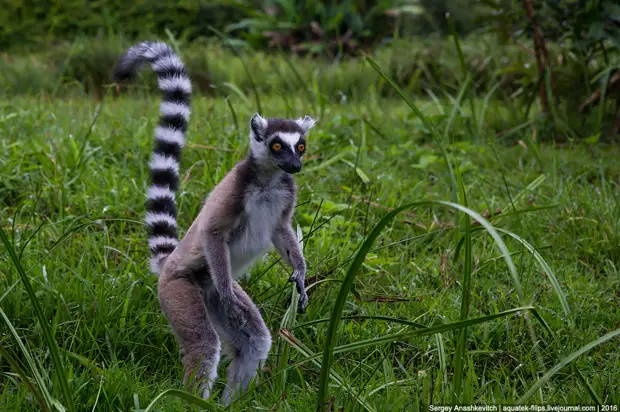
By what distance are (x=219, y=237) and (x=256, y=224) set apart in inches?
7.4

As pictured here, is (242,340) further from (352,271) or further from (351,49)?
(351,49)

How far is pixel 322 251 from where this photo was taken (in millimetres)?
3971

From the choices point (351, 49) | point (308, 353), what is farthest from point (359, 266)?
point (351, 49)

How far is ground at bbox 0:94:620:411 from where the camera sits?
2.81 metres

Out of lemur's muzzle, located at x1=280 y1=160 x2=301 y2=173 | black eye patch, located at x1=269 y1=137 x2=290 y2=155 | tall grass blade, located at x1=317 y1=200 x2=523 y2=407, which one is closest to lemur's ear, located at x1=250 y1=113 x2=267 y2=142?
black eye patch, located at x1=269 y1=137 x2=290 y2=155

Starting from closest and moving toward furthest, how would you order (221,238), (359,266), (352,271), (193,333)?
(352,271), (359,266), (193,333), (221,238)

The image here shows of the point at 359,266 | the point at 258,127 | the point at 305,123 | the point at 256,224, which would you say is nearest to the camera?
the point at 359,266

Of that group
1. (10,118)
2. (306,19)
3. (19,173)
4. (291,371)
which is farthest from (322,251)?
(306,19)

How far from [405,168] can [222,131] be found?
135 centimetres

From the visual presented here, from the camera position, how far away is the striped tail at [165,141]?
3.22 metres

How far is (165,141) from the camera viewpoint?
10.8ft

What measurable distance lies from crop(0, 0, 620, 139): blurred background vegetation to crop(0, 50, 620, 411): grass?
0.49m

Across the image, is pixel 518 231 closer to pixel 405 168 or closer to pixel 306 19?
pixel 405 168

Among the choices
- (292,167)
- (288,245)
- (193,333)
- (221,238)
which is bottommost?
(193,333)
